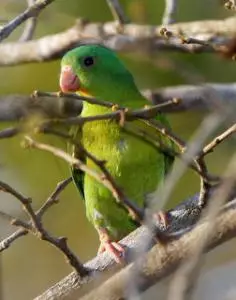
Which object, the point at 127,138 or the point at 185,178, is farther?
the point at 185,178

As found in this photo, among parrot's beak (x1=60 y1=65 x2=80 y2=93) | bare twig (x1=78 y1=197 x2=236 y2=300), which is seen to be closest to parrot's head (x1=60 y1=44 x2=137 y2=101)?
parrot's beak (x1=60 y1=65 x2=80 y2=93)

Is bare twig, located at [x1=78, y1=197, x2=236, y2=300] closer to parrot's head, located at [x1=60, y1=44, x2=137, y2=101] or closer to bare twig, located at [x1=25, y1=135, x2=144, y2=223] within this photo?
bare twig, located at [x1=25, y1=135, x2=144, y2=223]

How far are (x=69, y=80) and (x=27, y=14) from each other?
0.90 m

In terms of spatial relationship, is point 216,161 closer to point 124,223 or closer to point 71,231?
point 71,231

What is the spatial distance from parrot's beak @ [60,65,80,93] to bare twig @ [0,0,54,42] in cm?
75

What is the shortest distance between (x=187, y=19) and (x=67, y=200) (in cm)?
159

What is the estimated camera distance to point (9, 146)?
5484mm

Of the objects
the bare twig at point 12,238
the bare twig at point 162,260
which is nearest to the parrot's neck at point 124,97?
the bare twig at point 12,238

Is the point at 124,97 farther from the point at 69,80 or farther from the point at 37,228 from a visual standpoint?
the point at 37,228

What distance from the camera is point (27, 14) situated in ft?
9.82

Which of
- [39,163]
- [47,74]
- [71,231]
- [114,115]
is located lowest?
[71,231]

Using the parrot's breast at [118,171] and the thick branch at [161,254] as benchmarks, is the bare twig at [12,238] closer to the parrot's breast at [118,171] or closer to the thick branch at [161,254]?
the thick branch at [161,254]

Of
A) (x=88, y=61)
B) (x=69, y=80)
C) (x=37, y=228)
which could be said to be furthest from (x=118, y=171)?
(x=37, y=228)

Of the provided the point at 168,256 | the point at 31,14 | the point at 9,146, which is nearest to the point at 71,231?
the point at 9,146
